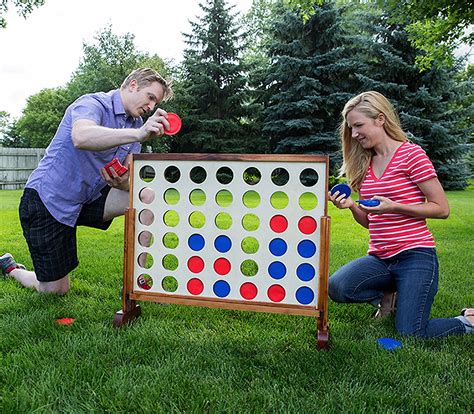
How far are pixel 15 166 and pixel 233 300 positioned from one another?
17.9 meters

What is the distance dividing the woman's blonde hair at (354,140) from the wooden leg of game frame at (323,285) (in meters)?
0.67

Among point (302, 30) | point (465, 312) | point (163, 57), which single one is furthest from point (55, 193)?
point (163, 57)

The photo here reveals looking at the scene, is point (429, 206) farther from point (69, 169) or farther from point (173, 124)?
point (69, 169)

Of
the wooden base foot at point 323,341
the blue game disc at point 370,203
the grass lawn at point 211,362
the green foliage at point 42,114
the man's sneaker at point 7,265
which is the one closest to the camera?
the grass lawn at point 211,362

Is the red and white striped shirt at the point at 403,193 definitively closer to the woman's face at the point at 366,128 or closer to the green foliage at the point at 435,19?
the woman's face at the point at 366,128

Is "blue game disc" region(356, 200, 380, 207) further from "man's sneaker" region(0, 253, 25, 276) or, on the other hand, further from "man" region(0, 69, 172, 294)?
"man's sneaker" region(0, 253, 25, 276)

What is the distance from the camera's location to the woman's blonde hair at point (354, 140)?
2.66m

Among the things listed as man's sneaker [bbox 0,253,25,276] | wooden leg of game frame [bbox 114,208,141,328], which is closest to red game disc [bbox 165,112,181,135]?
wooden leg of game frame [bbox 114,208,141,328]

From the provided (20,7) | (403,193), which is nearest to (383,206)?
(403,193)

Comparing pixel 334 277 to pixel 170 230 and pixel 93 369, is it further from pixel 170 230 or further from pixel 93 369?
pixel 93 369

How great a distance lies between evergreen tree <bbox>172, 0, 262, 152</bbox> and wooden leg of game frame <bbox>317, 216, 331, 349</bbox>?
1642 cm

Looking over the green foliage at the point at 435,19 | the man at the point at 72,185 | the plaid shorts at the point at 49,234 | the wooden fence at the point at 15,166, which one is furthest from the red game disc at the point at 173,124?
the wooden fence at the point at 15,166

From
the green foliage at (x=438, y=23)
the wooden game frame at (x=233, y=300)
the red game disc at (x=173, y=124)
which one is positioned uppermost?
the green foliage at (x=438, y=23)

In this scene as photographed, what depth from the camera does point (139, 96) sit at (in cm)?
293
